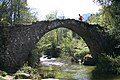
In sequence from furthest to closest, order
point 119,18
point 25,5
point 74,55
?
1. point 74,55
2. point 25,5
3. point 119,18

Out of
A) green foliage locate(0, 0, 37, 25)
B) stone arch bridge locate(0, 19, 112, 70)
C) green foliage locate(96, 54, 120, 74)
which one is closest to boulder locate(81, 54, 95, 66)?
stone arch bridge locate(0, 19, 112, 70)

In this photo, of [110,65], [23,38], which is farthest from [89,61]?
[23,38]

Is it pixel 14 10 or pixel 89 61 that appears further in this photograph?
pixel 89 61

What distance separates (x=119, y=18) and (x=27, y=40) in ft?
36.6

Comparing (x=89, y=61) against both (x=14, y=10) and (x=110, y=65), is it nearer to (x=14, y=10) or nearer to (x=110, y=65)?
(x=110, y=65)

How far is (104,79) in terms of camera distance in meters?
23.9

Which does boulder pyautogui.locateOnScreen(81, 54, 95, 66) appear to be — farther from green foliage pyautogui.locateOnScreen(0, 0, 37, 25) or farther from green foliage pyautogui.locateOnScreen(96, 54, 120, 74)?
green foliage pyautogui.locateOnScreen(0, 0, 37, 25)

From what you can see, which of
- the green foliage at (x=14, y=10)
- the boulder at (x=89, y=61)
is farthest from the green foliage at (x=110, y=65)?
the green foliage at (x=14, y=10)

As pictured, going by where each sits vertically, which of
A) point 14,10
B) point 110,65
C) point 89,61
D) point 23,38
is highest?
point 14,10

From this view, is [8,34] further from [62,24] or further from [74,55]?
[74,55]

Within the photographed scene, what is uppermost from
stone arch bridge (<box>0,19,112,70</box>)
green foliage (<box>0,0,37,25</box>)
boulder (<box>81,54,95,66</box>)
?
green foliage (<box>0,0,37,25</box>)

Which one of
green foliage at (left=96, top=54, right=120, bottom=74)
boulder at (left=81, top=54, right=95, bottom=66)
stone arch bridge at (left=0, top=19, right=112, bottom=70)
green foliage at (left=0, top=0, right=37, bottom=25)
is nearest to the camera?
stone arch bridge at (left=0, top=19, right=112, bottom=70)

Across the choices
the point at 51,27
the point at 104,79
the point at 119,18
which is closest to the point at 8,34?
the point at 51,27

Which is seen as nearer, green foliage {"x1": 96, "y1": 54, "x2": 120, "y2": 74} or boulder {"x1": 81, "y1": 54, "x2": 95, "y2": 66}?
green foliage {"x1": 96, "y1": 54, "x2": 120, "y2": 74}
